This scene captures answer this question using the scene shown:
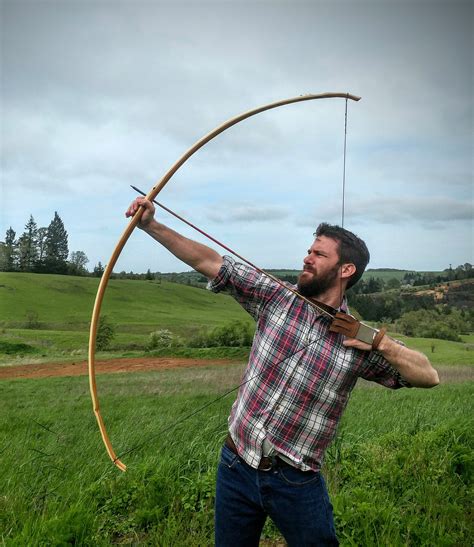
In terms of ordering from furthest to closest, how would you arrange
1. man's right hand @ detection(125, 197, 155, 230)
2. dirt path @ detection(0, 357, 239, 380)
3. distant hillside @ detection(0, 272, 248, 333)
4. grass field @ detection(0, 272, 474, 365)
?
1. distant hillside @ detection(0, 272, 248, 333)
2. grass field @ detection(0, 272, 474, 365)
3. dirt path @ detection(0, 357, 239, 380)
4. man's right hand @ detection(125, 197, 155, 230)

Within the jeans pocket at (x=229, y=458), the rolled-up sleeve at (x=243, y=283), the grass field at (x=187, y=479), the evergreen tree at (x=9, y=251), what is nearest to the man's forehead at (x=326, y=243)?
the rolled-up sleeve at (x=243, y=283)

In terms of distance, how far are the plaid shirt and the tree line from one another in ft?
88.0

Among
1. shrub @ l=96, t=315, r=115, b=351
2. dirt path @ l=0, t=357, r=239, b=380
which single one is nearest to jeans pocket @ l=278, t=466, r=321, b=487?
dirt path @ l=0, t=357, r=239, b=380

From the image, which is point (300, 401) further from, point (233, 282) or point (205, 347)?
point (205, 347)

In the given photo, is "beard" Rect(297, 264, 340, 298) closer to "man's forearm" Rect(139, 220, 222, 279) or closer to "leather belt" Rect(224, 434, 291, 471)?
"man's forearm" Rect(139, 220, 222, 279)

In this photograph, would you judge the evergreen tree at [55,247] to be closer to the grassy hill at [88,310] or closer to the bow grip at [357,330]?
the grassy hill at [88,310]

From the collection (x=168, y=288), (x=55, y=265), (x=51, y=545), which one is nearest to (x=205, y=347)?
(x=168, y=288)

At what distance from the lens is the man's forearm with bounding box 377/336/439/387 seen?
1751 mm

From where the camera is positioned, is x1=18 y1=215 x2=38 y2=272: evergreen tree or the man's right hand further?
x1=18 y1=215 x2=38 y2=272: evergreen tree

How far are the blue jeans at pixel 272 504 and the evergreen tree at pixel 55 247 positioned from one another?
1057 inches

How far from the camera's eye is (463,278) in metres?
10.6

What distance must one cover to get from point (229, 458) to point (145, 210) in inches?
44.0

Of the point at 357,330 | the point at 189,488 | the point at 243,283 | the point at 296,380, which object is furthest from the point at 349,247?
the point at 189,488

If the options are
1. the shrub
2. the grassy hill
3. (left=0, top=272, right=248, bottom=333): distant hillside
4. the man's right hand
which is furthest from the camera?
(left=0, top=272, right=248, bottom=333): distant hillside
